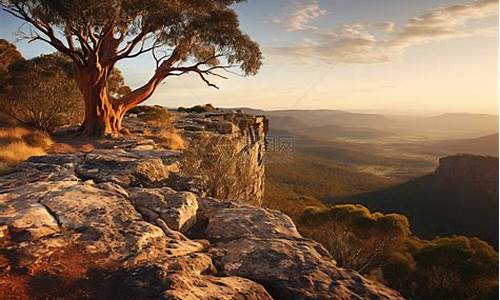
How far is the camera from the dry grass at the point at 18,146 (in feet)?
34.1

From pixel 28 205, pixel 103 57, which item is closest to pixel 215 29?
pixel 103 57

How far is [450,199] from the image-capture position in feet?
276

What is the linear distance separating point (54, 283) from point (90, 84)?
1462 centimetres

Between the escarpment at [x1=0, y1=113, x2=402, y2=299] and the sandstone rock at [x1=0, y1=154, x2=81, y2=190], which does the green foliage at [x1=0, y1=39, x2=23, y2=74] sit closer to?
the sandstone rock at [x1=0, y1=154, x2=81, y2=190]

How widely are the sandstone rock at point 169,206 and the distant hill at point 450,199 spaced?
57.1 m

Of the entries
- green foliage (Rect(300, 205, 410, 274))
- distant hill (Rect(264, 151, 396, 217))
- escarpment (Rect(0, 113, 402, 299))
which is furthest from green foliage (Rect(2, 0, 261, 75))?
distant hill (Rect(264, 151, 396, 217))

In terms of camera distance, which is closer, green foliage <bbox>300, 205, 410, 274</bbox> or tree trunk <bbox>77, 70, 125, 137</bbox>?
tree trunk <bbox>77, 70, 125, 137</bbox>

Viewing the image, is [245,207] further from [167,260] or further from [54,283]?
[54,283]

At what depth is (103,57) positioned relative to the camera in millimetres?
18109

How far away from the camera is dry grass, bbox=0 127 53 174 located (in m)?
10.4

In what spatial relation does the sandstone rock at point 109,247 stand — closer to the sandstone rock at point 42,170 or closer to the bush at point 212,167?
the sandstone rock at point 42,170

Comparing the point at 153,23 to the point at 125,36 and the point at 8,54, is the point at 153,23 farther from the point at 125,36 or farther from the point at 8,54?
the point at 8,54

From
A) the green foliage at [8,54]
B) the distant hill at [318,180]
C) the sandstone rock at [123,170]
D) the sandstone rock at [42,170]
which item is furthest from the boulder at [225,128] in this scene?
the distant hill at [318,180]

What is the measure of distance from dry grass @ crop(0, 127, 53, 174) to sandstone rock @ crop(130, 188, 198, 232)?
4.41 meters
